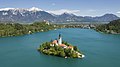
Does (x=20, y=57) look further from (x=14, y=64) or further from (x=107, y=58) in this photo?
(x=107, y=58)

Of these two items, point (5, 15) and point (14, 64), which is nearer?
point (14, 64)

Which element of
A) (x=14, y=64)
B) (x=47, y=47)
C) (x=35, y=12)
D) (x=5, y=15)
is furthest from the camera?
(x=35, y=12)

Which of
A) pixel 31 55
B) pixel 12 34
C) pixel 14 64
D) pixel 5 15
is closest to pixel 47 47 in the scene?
pixel 31 55

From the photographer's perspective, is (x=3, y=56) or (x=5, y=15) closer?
(x=3, y=56)

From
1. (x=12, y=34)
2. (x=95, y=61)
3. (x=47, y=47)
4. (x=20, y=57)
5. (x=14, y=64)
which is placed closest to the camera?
(x=14, y=64)

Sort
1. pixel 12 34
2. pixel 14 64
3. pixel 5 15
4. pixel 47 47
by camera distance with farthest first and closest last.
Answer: pixel 5 15 → pixel 12 34 → pixel 47 47 → pixel 14 64

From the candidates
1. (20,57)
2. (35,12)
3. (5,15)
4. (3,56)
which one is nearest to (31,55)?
(20,57)

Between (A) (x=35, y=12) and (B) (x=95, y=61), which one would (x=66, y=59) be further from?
(A) (x=35, y=12)

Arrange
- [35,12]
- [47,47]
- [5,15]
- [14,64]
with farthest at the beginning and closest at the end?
[35,12] < [5,15] < [47,47] < [14,64]
